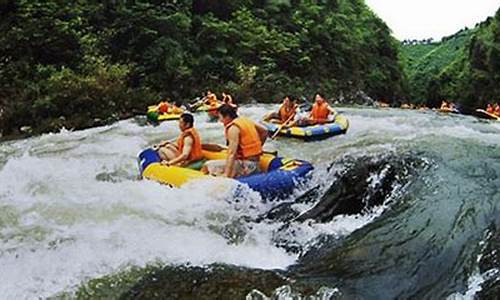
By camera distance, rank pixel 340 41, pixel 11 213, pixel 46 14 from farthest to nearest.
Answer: pixel 340 41
pixel 46 14
pixel 11 213

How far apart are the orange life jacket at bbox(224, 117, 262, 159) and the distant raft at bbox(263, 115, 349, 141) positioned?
10.8 feet

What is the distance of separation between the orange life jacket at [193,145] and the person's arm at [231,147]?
0.76 meters

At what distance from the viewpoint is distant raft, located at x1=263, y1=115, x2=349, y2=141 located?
32.4ft

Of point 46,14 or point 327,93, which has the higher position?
point 46,14

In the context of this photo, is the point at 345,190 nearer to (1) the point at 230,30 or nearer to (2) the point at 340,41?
(1) the point at 230,30

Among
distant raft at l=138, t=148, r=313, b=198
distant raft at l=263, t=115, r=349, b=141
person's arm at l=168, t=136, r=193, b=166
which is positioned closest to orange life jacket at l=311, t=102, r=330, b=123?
distant raft at l=263, t=115, r=349, b=141

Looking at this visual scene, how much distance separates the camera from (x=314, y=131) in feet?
32.5

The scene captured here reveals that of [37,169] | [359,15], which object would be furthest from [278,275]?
[359,15]

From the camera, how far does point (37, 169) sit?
25.5 feet

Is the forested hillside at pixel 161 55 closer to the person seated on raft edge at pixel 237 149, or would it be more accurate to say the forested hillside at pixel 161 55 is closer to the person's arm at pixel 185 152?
the person's arm at pixel 185 152

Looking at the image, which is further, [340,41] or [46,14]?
[340,41]

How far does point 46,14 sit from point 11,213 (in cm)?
1062

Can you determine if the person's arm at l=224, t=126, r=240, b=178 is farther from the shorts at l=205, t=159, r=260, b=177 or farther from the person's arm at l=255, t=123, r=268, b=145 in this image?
the person's arm at l=255, t=123, r=268, b=145

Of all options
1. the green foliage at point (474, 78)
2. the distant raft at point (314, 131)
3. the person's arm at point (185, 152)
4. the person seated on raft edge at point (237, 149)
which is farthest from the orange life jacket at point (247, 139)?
the green foliage at point (474, 78)
